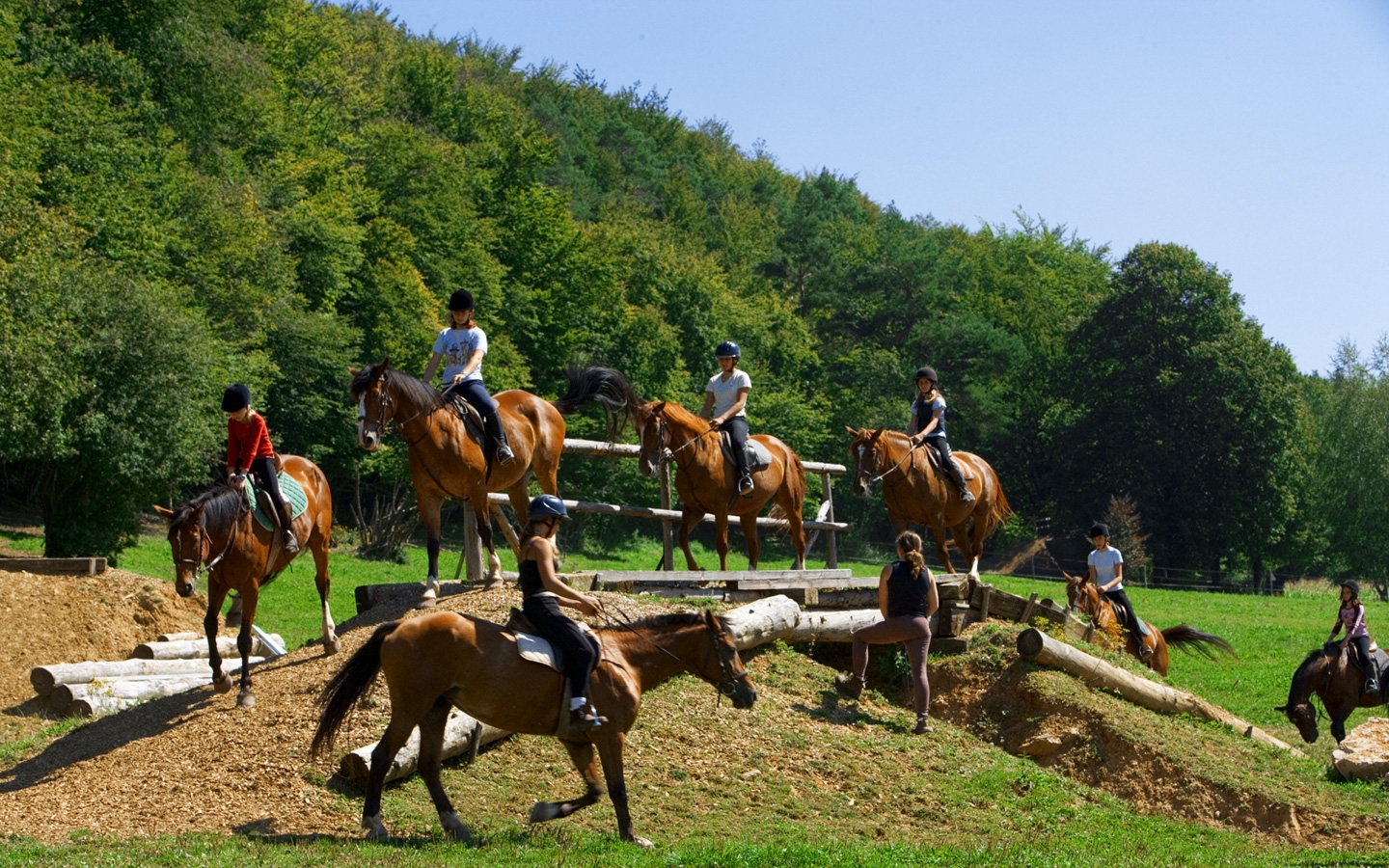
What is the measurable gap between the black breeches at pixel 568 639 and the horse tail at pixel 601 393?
6.39 m

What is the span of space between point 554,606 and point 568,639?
0.98 feet

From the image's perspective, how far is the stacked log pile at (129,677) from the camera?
15594 millimetres

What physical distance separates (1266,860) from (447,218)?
4982cm

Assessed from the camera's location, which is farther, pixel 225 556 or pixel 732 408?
pixel 732 408

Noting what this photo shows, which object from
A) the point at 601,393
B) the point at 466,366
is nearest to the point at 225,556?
the point at 466,366

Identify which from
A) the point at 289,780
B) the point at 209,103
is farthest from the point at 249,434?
the point at 209,103

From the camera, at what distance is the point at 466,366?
14.4 meters

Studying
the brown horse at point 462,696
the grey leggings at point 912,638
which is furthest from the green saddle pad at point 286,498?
the grey leggings at point 912,638

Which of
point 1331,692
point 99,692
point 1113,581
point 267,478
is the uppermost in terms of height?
point 267,478

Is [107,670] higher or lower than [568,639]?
lower

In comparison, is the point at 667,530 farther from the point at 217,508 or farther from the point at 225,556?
the point at 217,508

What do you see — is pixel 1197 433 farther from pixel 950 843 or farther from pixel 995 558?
pixel 950 843

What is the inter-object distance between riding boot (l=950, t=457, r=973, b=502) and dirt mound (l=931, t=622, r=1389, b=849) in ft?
8.46

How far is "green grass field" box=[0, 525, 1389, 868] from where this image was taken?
904cm
